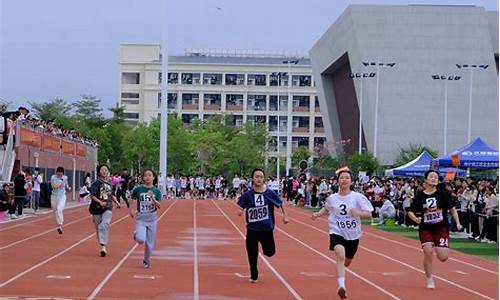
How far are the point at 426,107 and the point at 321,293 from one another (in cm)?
6526

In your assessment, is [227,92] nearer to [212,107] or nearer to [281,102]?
[212,107]

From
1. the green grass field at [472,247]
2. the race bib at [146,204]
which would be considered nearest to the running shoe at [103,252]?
the race bib at [146,204]

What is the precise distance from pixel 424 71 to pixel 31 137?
42.7 m

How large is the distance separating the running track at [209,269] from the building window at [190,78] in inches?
3955

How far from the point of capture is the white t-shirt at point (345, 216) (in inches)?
526

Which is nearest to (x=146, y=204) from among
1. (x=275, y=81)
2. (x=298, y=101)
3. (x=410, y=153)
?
(x=410, y=153)

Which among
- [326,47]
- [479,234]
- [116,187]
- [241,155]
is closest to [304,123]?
[241,155]

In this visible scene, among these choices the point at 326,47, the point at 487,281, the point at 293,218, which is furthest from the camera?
the point at 326,47

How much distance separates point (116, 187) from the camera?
48.8 m

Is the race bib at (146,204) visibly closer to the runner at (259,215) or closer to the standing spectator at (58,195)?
the runner at (259,215)

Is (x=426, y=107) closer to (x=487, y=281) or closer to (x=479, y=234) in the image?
(x=479, y=234)

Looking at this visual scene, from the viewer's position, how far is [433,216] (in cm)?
1451

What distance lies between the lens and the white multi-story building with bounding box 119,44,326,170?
127750 millimetres

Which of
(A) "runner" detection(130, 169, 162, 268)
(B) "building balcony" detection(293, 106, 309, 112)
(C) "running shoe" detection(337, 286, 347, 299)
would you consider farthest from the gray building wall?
(C) "running shoe" detection(337, 286, 347, 299)
